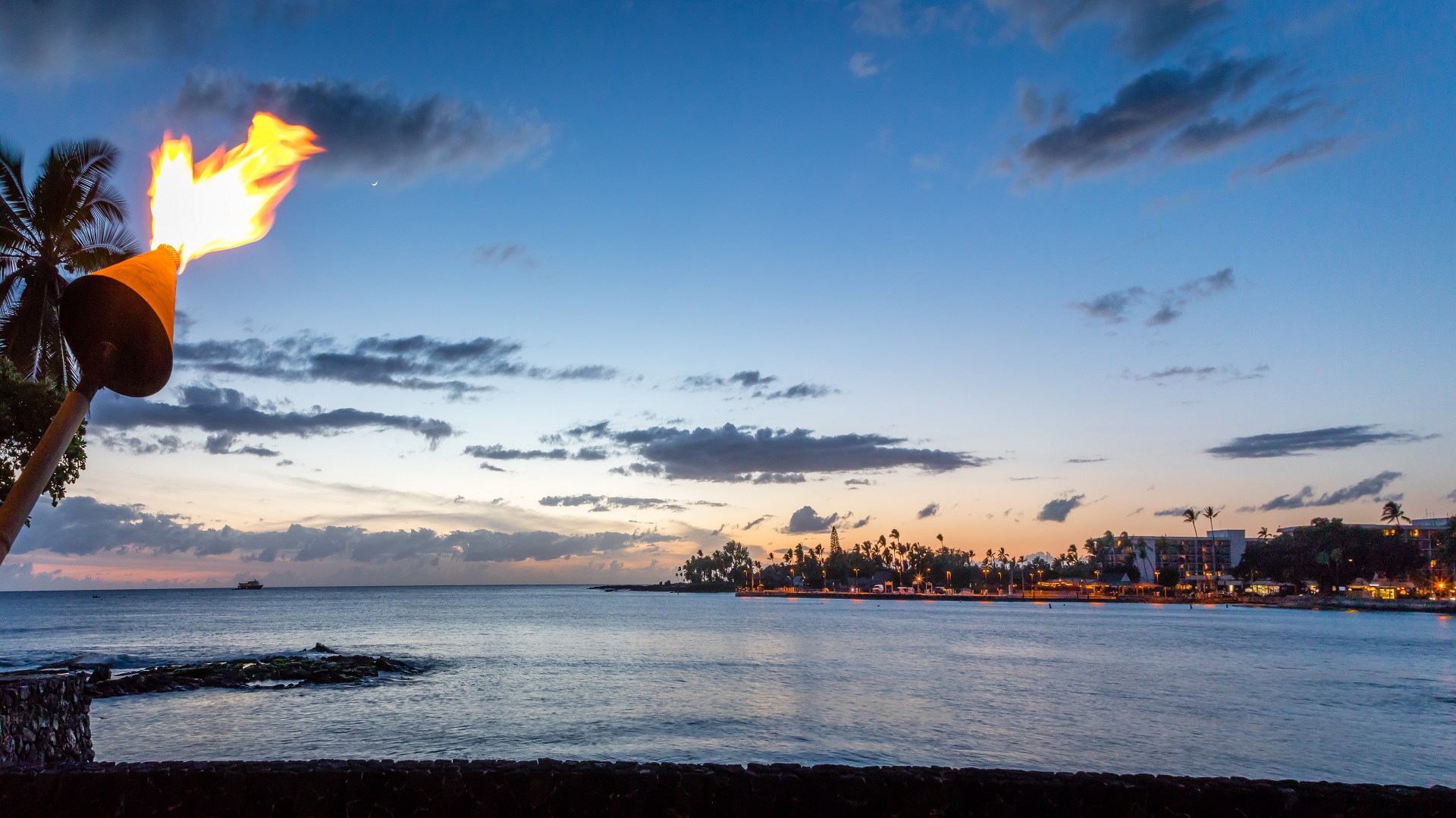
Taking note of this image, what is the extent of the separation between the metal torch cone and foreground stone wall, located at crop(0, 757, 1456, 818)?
3194 mm

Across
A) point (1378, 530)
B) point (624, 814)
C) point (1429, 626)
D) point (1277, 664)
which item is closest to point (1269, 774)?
point (624, 814)

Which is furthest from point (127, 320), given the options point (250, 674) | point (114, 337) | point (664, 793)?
point (250, 674)

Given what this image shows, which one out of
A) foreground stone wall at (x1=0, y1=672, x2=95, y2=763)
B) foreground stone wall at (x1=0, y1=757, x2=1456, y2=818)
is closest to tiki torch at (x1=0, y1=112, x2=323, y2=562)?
foreground stone wall at (x1=0, y1=757, x2=1456, y2=818)

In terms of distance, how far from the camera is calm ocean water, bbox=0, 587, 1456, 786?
22.0 m

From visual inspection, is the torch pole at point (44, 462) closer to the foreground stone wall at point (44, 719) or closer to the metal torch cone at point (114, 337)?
the metal torch cone at point (114, 337)

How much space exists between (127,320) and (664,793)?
610 centimetres

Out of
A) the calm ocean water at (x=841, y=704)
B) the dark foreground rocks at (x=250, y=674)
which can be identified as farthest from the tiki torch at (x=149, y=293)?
the dark foreground rocks at (x=250, y=674)

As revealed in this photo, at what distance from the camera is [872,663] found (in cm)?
4869

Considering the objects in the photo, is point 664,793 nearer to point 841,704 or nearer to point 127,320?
point 127,320

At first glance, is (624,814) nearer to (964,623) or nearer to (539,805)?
(539,805)

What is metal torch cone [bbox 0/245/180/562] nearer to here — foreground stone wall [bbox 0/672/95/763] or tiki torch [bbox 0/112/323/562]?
tiki torch [bbox 0/112/323/562]

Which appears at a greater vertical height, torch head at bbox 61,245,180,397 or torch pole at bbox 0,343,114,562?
torch head at bbox 61,245,180,397

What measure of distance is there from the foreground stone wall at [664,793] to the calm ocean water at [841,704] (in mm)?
13514

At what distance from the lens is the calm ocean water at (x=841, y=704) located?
22016mm
